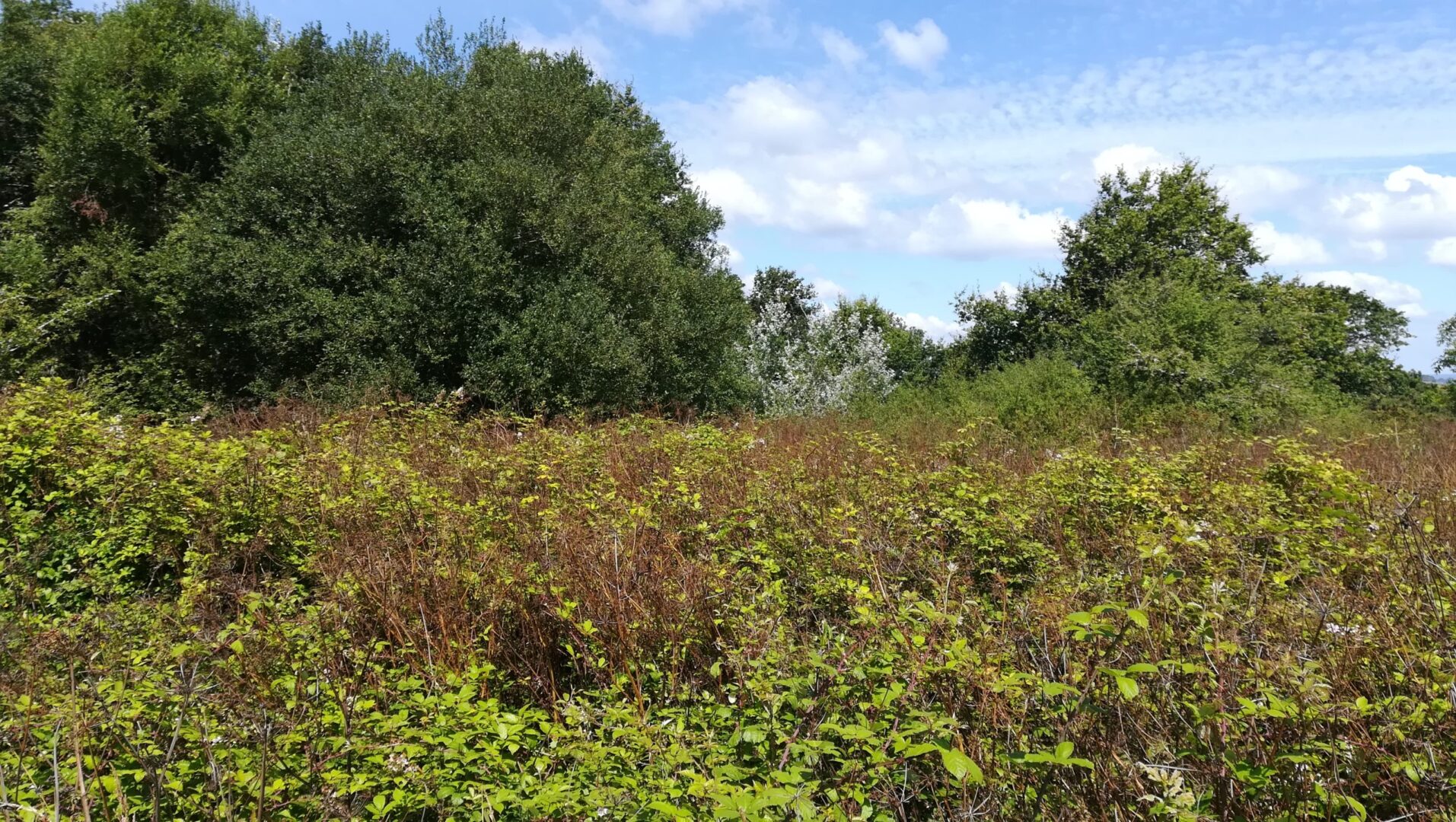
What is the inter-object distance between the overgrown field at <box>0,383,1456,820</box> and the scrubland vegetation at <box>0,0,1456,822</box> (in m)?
0.03

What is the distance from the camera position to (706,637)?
3.60m

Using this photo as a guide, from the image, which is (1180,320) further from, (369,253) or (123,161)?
(123,161)

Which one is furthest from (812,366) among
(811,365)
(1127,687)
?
(1127,687)

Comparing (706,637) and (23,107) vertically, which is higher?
(23,107)

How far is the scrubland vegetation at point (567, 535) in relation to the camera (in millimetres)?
2301

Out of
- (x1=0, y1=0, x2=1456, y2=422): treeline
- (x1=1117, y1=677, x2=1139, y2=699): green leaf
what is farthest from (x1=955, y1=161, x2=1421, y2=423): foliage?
(x1=1117, y1=677, x2=1139, y2=699): green leaf

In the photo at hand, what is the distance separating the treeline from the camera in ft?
38.1

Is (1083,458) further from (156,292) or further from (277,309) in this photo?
(156,292)

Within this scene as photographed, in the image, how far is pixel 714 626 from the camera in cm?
362

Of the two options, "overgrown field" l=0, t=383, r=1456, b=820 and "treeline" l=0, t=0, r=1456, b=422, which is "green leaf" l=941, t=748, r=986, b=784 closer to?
"overgrown field" l=0, t=383, r=1456, b=820

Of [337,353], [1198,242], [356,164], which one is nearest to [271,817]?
[337,353]

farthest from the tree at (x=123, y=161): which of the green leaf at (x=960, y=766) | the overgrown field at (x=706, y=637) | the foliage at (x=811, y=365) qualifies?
the green leaf at (x=960, y=766)

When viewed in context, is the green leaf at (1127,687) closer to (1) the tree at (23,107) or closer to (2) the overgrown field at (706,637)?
(2) the overgrown field at (706,637)

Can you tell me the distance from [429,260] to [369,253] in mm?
987
